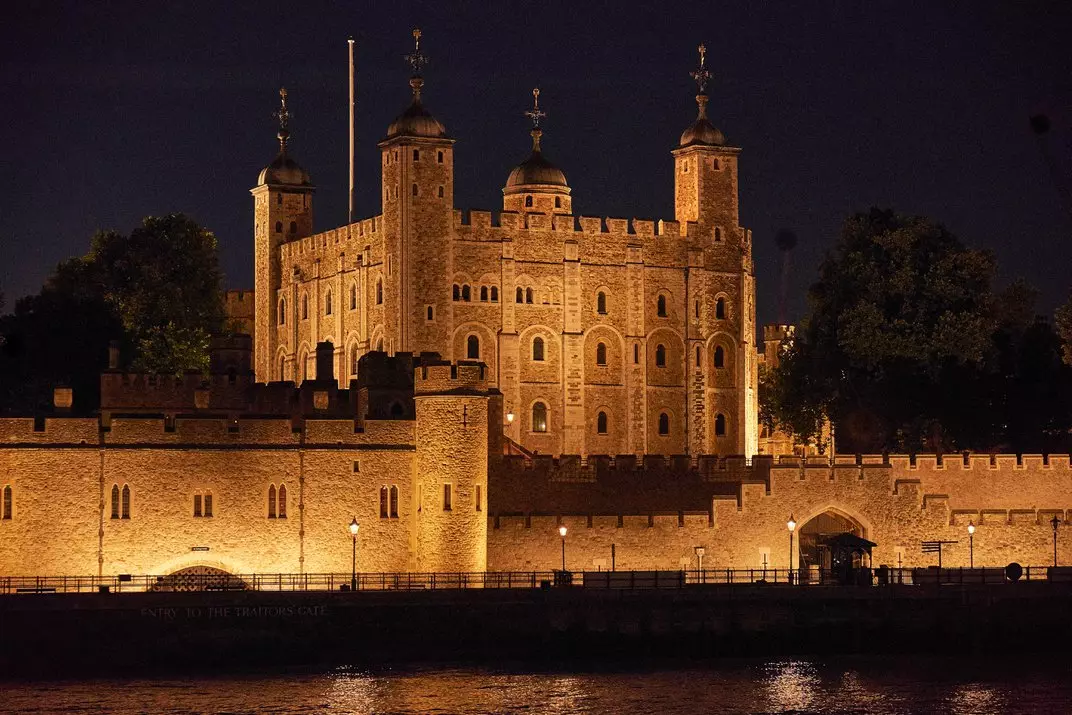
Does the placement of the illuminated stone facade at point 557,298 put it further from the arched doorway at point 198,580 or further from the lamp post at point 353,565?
the arched doorway at point 198,580

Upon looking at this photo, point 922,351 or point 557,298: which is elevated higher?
point 557,298

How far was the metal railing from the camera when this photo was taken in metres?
65.9

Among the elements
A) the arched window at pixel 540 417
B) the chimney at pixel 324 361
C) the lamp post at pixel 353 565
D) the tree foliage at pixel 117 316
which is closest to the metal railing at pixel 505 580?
the lamp post at pixel 353 565

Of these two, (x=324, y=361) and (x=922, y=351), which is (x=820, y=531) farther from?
Answer: (x=922, y=351)

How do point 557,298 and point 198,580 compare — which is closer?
point 198,580

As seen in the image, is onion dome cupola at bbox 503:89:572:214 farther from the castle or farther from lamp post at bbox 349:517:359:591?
lamp post at bbox 349:517:359:591

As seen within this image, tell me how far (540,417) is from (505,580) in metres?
42.9

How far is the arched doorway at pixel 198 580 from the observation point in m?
67.1

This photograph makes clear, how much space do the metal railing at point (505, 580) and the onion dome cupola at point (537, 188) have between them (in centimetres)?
4705

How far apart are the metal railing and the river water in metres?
3.18

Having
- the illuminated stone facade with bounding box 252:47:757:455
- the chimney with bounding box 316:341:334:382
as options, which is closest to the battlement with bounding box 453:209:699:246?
the illuminated stone facade with bounding box 252:47:757:455

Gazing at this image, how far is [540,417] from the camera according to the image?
11081cm

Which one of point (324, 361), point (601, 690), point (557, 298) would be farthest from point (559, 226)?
point (601, 690)

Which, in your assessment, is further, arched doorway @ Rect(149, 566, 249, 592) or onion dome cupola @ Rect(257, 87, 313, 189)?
onion dome cupola @ Rect(257, 87, 313, 189)
